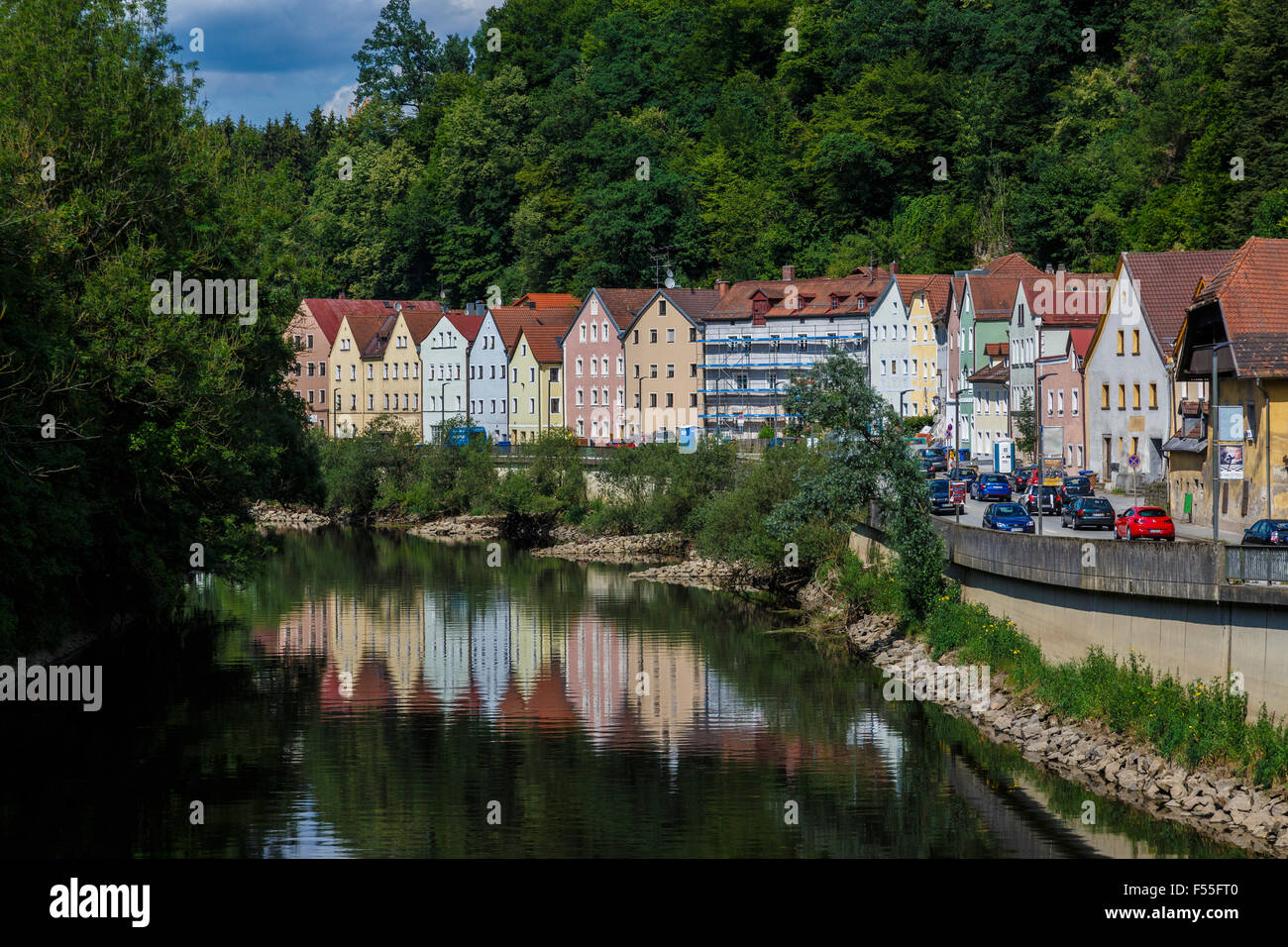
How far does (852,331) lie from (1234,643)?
68.3 meters

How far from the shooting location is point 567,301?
11112 cm

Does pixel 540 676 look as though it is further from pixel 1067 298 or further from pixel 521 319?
pixel 521 319

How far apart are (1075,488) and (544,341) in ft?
180

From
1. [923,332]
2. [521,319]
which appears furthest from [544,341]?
[923,332]

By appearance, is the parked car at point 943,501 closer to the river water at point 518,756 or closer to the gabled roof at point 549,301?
the river water at point 518,756

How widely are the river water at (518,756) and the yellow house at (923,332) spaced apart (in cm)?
4486

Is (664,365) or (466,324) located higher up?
(466,324)

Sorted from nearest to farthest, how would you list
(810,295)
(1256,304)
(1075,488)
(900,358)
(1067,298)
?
(1256,304), (1075,488), (1067,298), (900,358), (810,295)

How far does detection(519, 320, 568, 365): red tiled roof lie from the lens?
4048 inches

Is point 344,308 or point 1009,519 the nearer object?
point 1009,519

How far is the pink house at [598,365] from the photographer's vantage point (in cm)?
9888

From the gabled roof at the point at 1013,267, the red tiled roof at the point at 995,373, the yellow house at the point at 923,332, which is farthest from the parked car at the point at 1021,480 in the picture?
the yellow house at the point at 923,332

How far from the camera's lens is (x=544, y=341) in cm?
10375

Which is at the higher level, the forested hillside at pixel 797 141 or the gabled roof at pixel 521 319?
the forested hillside at pixel 797 141
